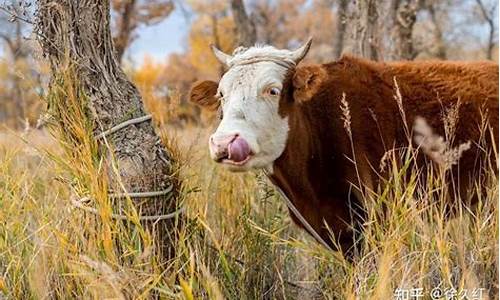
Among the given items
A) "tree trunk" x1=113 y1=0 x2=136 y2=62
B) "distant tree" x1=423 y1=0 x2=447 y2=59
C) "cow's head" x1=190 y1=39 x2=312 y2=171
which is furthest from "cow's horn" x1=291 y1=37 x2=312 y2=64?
"distant tree" x1=423 y1=0 x2=447 y2=59

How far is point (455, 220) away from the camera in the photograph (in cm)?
410

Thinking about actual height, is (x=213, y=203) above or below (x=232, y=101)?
below

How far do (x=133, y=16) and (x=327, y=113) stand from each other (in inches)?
534

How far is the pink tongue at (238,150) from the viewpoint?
3895 millimetres

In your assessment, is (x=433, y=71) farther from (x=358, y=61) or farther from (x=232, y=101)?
(x=232, y=101)

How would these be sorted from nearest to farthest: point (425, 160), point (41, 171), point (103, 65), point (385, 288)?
point (385, 288)
point (103, 65)
point (425, 160)
point (41, 171)

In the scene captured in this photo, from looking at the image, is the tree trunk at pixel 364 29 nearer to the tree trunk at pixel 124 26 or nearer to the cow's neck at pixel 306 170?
the cow's neck at pixel 306 170

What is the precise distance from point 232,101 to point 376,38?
4807 millimetres

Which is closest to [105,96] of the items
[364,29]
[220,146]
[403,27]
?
[220,146]

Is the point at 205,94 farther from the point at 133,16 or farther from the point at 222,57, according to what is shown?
the point at 133,16

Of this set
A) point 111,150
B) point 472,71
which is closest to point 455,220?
point 472,71

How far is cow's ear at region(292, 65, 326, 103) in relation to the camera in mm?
4484

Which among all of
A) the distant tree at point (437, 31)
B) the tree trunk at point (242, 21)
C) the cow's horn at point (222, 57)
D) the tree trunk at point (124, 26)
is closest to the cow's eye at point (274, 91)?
the cow's horn at point (222, 57)

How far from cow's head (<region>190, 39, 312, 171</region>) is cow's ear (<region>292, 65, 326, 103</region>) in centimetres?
7
